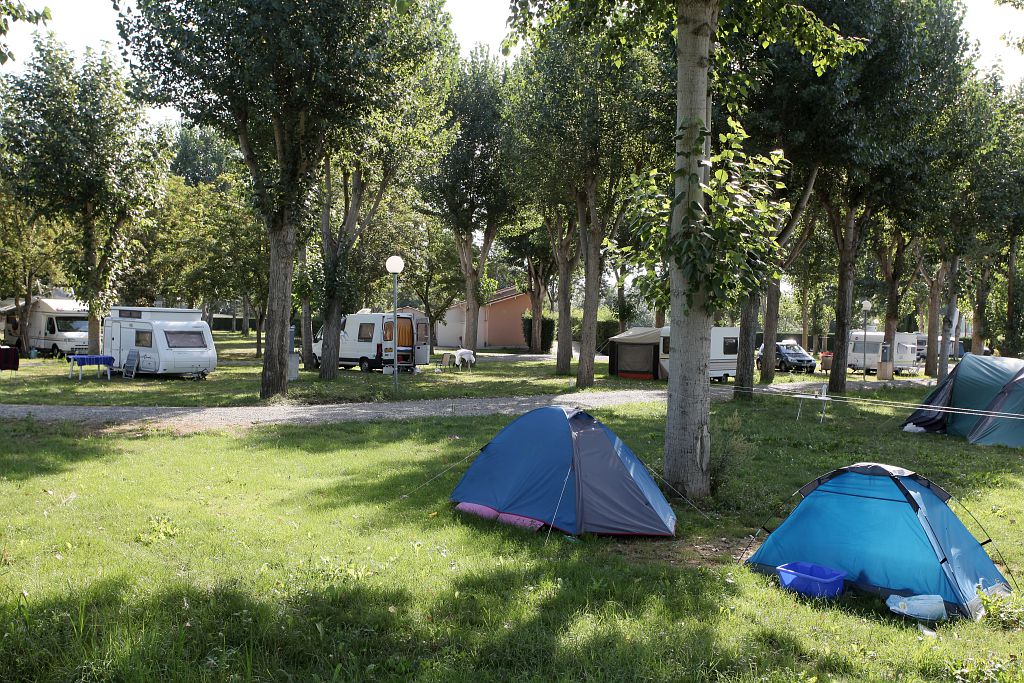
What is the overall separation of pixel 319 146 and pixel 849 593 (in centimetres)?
1409

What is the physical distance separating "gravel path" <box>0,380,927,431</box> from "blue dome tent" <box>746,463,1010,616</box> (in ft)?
29.8

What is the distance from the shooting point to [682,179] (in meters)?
7.55

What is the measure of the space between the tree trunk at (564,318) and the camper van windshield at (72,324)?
20.3m

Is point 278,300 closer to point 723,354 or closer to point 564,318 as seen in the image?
point 564,318

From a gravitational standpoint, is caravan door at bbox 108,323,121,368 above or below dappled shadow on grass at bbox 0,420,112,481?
above

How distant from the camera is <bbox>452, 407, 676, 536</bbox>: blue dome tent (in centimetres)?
657

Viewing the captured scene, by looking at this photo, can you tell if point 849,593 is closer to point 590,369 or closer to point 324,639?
point 324,639

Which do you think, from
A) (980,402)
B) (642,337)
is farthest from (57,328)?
(980,402)

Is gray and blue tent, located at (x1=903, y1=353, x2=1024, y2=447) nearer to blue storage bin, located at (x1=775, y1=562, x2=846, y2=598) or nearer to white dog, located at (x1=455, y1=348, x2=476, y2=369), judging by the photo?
blue storage bin, located at (x1=775, y1=562, x2=846, y2=598)

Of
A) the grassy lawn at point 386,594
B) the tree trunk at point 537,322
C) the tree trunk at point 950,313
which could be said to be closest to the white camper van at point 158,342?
the grassy lawn at point 386,594

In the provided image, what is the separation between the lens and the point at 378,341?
26297 mm

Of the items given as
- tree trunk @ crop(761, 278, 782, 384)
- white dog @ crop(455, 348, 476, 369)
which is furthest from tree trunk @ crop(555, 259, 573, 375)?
tree trunk @ crop(761, 278, 782, 384)

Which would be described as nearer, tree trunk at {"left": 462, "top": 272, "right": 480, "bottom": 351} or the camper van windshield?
tree trunk at {"left": 462, "top": 272, "right": 480, "bottom": 351}

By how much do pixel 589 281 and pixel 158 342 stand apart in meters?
12.6
